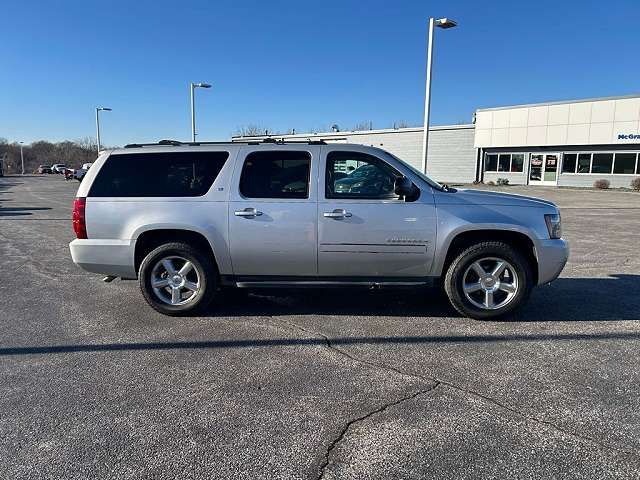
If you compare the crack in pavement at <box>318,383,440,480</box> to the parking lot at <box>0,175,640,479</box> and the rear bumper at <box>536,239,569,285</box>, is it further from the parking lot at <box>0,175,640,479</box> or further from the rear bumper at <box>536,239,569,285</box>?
the rear bumper at <box>536,239,569,285</box>

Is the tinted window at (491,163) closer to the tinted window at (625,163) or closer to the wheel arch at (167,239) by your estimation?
the tinted window at (625,163)

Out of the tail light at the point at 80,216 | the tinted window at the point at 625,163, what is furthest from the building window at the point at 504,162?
the tail light at the point at 80,216

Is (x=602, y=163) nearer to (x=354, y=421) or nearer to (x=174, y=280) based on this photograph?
(x=174, y=280)

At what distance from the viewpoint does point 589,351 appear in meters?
4.29

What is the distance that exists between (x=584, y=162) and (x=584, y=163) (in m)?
0.07

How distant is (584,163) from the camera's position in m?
33.5

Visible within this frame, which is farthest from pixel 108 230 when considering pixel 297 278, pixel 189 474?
pixel 189 474

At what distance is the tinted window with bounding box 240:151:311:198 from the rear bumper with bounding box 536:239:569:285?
2576 mm

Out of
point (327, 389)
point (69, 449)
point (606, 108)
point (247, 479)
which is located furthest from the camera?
point (606, 108)

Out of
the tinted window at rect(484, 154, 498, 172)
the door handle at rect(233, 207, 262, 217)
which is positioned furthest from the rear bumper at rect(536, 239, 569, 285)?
the tinted window at rect(484, 154, 498, 172)

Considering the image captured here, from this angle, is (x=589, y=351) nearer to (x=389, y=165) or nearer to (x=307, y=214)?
(x=389, y=165)

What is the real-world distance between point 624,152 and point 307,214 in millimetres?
34045

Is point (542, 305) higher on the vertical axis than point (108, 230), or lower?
lower

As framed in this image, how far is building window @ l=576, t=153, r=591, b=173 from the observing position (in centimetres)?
3325
